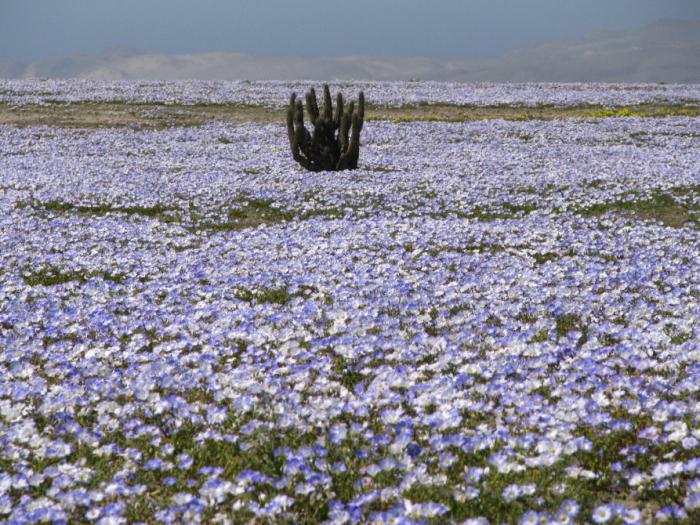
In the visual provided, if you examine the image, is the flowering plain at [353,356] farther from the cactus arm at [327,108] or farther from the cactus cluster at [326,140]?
the cactus arm at [327,108]

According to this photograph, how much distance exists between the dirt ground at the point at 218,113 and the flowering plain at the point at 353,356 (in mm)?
19448

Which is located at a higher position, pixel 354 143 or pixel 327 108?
pixel 327 108

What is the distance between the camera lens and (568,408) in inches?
220

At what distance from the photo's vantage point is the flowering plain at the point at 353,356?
4.69m

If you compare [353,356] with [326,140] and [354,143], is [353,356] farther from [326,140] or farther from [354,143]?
[326,140]

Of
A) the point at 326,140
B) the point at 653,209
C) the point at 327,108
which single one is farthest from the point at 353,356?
the point at 327,108

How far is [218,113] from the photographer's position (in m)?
38.6

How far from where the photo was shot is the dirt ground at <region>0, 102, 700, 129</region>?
3491 centimetres

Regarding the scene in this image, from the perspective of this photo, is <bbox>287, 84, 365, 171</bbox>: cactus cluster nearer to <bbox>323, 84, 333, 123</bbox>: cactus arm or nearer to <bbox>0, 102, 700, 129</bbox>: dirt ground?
<bbox>323, 84, 333, 123</bbox>: cactus arm

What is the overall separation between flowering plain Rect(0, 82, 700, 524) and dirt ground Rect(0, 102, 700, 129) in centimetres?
1945

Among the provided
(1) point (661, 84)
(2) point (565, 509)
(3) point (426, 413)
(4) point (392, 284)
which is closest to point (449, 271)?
(4) point (392, 284)

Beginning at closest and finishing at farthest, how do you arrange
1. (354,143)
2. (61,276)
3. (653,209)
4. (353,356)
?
(353,356) < (61,276) < (653,209) < (354,143)

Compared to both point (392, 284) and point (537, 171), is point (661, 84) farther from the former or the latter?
point (392, 284)

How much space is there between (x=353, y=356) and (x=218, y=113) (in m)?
34.0
